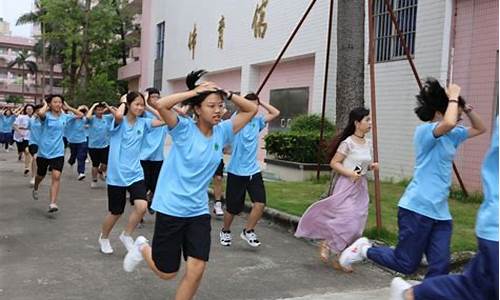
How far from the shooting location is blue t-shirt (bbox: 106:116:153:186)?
6.17m

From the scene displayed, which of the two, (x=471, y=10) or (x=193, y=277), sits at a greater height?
(x=471, y=10)

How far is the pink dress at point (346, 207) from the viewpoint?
5.78 m

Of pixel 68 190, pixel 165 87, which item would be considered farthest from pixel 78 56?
pixel 68 190

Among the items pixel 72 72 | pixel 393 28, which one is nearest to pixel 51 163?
pixel 393 28

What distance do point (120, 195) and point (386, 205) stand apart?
447 cm

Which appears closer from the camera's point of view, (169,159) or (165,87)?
(169,159)

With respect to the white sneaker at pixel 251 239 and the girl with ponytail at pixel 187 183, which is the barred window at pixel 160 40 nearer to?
the white sneaker at pixel 251 239

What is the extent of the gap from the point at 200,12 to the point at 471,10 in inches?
549

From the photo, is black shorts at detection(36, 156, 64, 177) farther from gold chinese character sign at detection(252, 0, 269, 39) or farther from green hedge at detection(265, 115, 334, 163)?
gold chinese character sign at detection(252, 0, 269, 39)

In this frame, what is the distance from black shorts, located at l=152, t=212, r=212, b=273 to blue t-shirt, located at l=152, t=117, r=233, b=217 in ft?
0.17

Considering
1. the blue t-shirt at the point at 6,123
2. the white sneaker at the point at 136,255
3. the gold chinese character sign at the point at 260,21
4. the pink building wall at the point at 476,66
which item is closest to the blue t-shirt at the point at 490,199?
the white sneaker at the point at 136,255

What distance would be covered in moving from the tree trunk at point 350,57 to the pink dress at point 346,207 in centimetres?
237

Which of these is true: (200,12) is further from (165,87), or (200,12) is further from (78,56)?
(78,56)

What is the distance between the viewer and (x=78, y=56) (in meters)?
36.9
